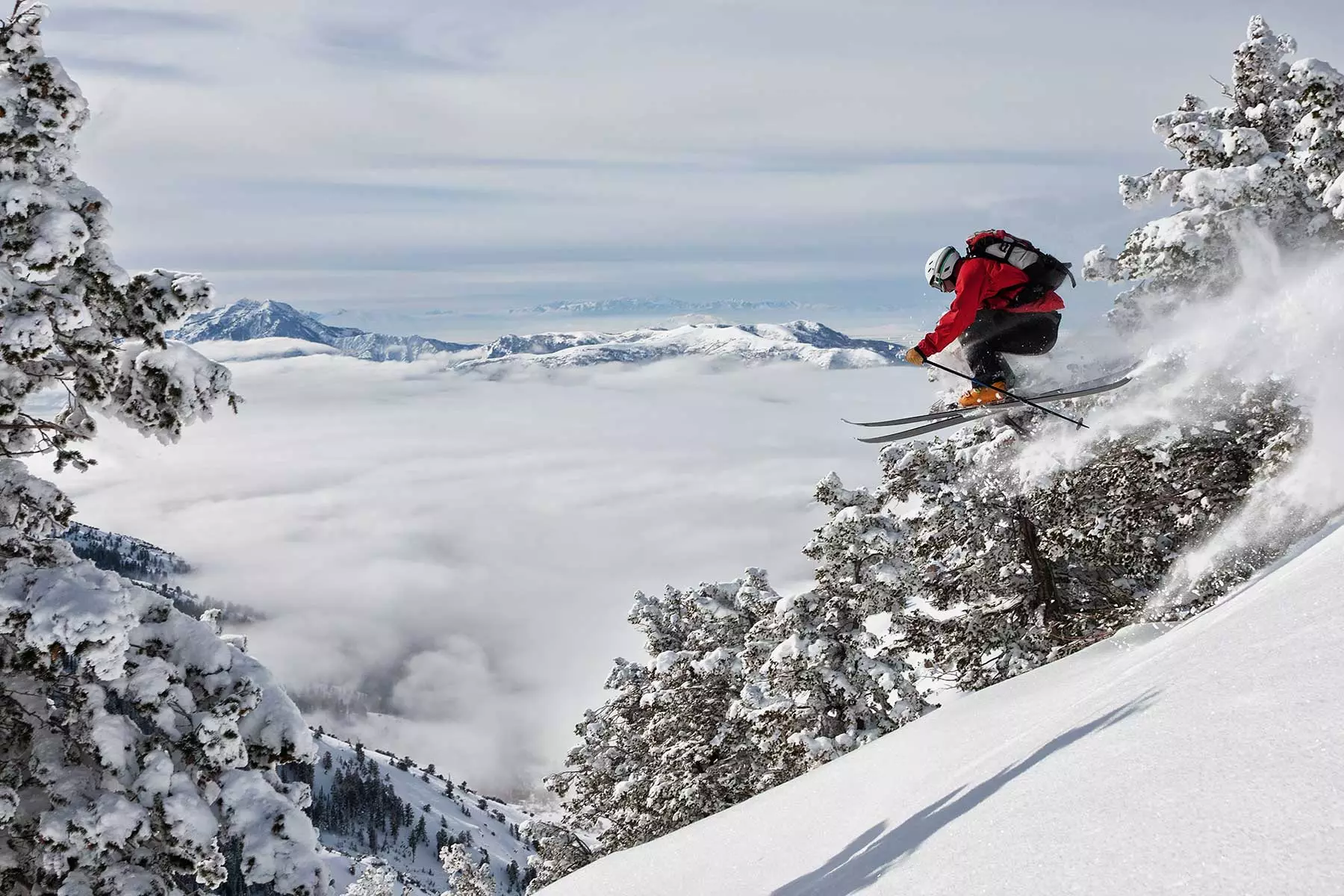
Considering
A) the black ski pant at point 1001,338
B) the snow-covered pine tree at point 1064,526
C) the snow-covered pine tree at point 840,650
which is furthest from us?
the snow-covered pine tree at point 840,650

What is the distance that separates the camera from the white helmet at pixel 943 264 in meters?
11.2

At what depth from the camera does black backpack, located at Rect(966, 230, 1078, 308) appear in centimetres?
1102

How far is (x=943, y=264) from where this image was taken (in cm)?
1124

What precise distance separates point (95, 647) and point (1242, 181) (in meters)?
14.1

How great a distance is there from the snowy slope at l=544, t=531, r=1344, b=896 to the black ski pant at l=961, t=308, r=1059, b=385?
13.0ft

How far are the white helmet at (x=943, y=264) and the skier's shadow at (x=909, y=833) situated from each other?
638 cm

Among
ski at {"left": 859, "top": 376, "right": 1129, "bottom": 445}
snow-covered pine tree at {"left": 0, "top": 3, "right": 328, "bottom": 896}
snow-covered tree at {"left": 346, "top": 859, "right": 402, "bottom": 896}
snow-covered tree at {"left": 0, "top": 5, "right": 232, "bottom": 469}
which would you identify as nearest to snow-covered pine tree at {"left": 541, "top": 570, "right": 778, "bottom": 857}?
ski at {"left": 859, "top": 376, "right": 1129, "bottom": 445}

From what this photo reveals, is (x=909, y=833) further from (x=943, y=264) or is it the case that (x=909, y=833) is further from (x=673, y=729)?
(x=673, y=729)

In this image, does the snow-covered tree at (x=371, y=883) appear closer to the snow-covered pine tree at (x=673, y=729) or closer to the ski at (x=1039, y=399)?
the snow-covered pine tree at (x=673, y=729)

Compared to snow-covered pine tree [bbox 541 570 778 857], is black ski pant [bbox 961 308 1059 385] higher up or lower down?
higher up

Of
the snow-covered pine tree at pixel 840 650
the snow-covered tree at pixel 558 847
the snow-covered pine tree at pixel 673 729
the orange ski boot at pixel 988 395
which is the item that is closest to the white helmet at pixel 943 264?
the orange ski boot at pixel 988 395

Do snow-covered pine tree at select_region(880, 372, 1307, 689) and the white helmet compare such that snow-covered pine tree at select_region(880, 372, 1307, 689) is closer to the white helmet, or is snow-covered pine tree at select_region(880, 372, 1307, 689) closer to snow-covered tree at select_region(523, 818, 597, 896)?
the white helmet

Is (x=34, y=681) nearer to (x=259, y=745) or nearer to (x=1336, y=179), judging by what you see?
(x=259, y=745)

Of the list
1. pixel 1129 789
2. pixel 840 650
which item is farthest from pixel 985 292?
pixel 840 650
